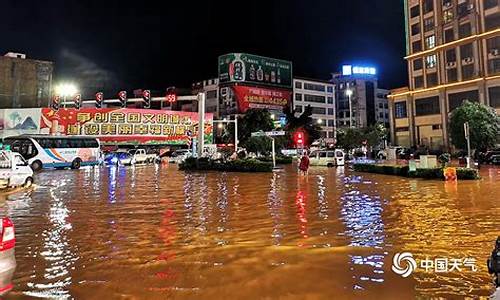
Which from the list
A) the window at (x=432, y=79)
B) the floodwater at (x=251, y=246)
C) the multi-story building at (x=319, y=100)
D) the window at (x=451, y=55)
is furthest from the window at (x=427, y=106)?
the floodwater at (x=251, y=246)

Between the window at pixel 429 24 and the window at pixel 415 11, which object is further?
the window at pixel 415 11

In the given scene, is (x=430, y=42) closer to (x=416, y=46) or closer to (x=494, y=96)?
(x=416, y=46)

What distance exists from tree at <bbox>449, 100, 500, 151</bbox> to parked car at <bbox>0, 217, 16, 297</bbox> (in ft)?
126

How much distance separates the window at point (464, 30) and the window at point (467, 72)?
13.7 feet

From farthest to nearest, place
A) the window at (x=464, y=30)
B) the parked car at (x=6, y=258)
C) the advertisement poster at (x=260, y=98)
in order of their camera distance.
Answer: the advertisement poster at (x=260, y=98) → the window at (x=464, y=30) → the parked car at (x=6, y=258)

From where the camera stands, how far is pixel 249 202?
11703 mm

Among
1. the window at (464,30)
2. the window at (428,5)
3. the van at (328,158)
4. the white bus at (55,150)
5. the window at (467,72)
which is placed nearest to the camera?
the white bus at (55,150)

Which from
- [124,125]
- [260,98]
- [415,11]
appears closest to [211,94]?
[260,98]

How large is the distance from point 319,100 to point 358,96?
10.8 m

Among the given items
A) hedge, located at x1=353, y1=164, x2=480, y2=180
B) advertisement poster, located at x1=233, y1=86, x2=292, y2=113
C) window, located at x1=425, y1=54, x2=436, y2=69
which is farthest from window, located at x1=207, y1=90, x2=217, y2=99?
hedge, located at x1=353, y1=164, x2=480, y2=180

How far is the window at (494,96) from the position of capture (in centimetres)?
4794

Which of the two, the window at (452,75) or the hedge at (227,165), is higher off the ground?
the window at (452,75)

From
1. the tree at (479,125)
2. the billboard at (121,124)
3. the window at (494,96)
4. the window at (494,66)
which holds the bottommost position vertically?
the tree at (479,125)

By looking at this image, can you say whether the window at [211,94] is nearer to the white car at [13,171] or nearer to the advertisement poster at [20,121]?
the advertisement poster at [20,121]
